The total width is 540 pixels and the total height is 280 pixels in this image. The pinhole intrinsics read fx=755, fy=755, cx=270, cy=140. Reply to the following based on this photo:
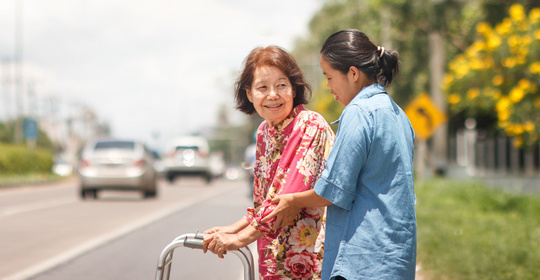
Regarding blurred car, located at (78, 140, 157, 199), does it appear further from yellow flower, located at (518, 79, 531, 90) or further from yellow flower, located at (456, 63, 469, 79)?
yellow flower, located at (518, 79, 531, 90)

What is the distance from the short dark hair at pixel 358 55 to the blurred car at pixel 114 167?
16.3 m

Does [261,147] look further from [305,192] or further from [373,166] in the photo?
[373,166]

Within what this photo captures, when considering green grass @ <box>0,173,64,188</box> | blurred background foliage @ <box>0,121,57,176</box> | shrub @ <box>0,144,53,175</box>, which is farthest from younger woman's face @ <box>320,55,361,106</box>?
shrub @ <box>0,144,53,175</box>

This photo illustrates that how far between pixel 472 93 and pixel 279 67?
8973 millimetres

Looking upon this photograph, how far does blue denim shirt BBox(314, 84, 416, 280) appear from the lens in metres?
2.42

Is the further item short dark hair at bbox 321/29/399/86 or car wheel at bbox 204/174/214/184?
car wheel at bbox 204/174/214/184

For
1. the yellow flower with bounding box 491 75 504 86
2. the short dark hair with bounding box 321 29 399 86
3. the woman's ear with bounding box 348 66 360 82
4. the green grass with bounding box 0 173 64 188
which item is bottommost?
the green grass with bounding box 0 173 64 188

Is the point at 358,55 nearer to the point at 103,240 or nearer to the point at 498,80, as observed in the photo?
the point at 103,240

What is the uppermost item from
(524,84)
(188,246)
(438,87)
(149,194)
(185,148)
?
(438,87)

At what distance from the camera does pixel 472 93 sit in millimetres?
11344

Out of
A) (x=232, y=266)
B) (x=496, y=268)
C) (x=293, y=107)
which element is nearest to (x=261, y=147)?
(x=293, y=107)

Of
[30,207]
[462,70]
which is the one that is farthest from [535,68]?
[30,207]

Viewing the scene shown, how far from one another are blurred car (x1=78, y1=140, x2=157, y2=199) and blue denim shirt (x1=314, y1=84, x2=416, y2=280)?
16.4 m

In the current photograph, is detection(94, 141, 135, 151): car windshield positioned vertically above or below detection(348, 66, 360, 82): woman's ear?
below
